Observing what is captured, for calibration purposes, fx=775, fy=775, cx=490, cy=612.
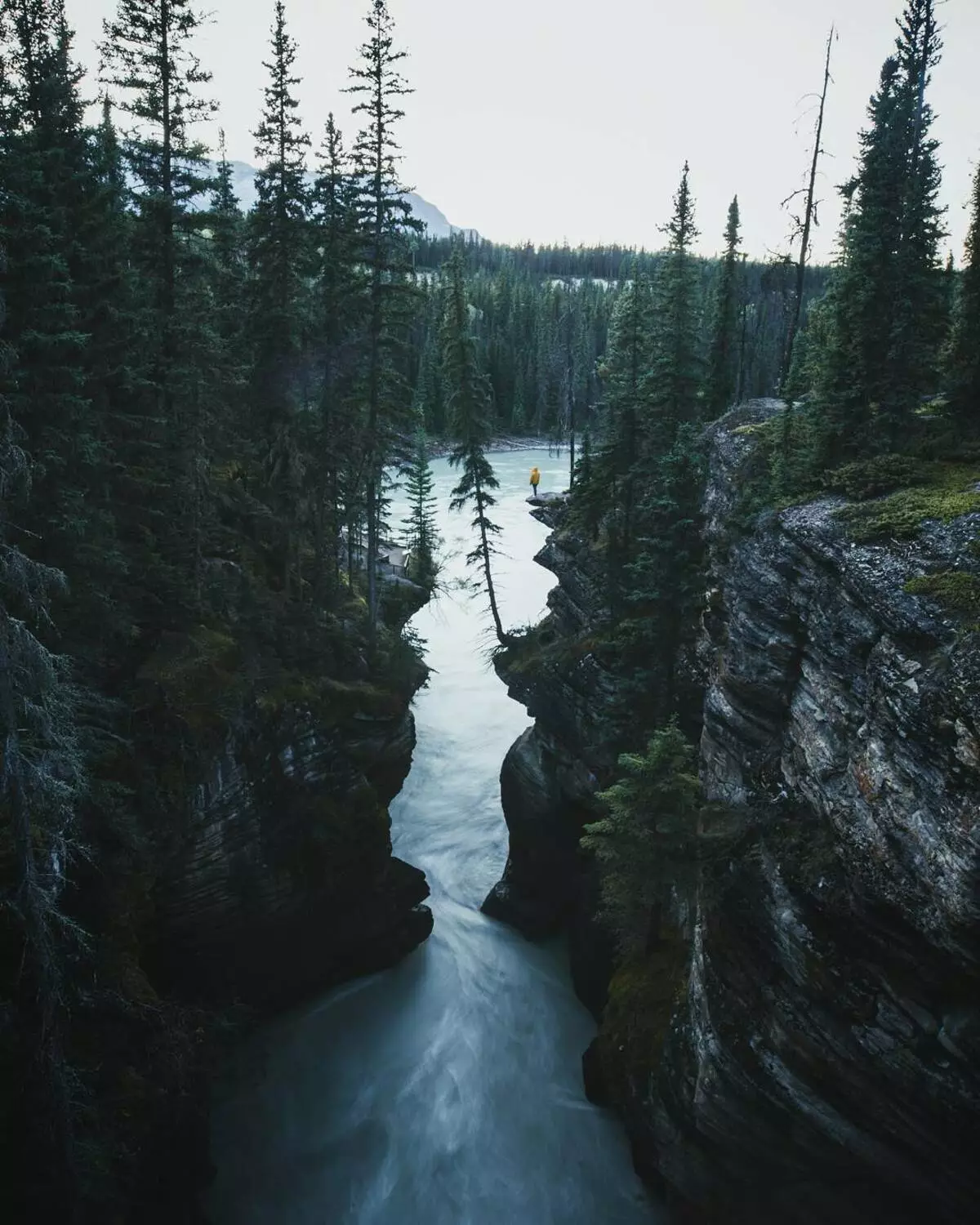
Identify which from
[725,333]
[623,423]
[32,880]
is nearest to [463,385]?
[623,423]

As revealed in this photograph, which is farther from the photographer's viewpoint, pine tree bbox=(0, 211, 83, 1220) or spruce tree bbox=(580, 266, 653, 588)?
→ spruce tree bbox=(580, 266, 653, 588)

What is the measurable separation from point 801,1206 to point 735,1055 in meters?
2.82

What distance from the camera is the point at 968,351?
50.3 ft

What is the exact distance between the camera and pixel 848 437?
52.5 ft

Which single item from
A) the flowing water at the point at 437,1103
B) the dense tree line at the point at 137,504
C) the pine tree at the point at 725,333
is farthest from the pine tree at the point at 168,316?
the pine tree at the point at 725,333

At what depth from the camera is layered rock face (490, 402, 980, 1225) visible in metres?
9.35

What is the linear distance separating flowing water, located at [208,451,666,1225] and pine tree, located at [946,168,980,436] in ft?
58.8

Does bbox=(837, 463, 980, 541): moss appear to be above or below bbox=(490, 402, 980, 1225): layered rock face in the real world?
above

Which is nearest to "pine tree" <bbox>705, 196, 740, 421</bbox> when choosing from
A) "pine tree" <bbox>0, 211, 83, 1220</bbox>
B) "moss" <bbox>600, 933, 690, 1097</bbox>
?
"moss" <bbox>600, 933, 690, 1097</bbox>

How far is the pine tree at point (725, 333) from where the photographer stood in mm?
35469

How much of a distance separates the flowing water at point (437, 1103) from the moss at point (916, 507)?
15201mm

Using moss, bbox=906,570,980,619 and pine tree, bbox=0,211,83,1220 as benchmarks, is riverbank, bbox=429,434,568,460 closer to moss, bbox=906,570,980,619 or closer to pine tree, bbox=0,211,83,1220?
pine tree, bbox=0,211,83,1220

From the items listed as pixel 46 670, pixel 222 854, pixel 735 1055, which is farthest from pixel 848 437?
pixel 222 854

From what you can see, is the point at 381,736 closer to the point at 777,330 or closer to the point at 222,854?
the point at 222,854
